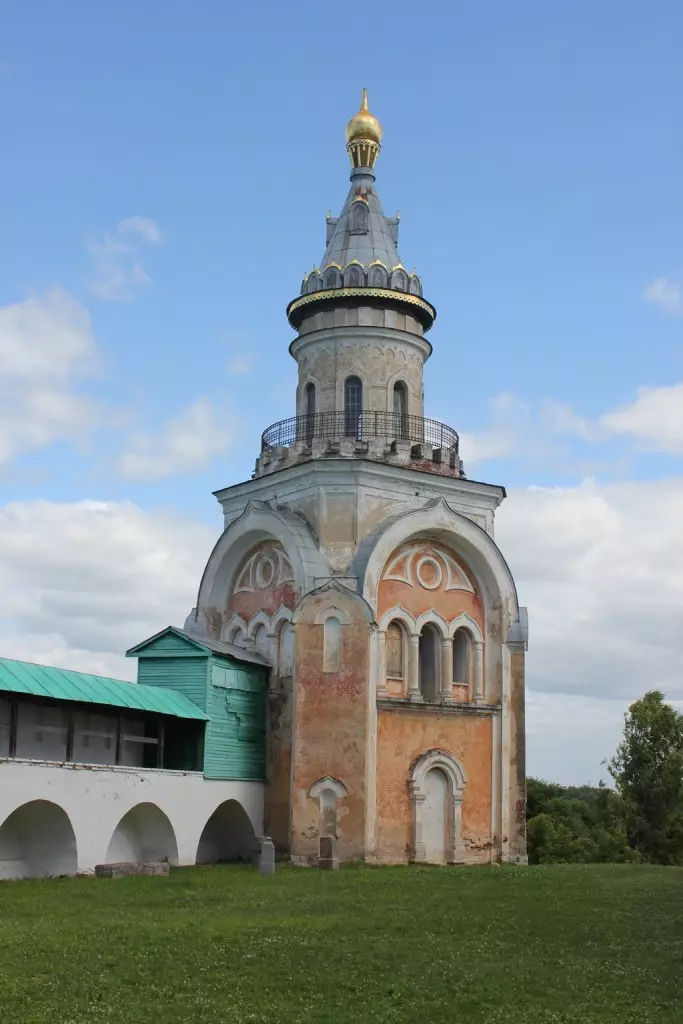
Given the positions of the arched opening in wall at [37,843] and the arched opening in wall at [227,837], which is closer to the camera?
the arched opening in wall at [37,843]

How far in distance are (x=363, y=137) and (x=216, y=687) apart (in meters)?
15.1

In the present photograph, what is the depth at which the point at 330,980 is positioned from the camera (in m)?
11.5

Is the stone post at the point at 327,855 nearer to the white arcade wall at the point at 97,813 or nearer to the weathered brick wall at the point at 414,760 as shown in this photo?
the weathered brick wall at the point at 414,760

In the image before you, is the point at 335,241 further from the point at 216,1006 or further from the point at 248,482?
the point at 216,1006

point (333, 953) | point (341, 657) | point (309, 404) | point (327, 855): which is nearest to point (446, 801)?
point (327, 855)

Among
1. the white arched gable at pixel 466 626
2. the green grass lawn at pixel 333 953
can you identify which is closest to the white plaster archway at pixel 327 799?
the white arched gable at pixel 466 626

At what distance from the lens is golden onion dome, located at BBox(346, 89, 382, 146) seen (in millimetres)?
31031

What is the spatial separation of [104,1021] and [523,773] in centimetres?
1872

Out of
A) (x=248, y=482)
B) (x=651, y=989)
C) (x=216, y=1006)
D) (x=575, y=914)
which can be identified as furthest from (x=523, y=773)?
(x=216, y=1006)

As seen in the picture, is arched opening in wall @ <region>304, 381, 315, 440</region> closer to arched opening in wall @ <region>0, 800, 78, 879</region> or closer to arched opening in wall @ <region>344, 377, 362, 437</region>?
arched opening in wall @ <region>344, 377, 362, 437</region>

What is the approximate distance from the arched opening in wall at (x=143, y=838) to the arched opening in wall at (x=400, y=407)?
429 inches

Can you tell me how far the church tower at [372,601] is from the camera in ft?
81.9

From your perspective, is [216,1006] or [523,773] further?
[523,773]

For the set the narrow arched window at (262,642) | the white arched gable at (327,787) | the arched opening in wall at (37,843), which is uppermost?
the narrow arched window at (262,642)
